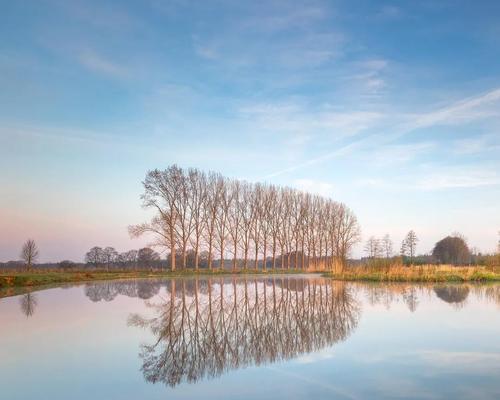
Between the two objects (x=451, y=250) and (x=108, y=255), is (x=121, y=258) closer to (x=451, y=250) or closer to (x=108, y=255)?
(x=108, y=255)

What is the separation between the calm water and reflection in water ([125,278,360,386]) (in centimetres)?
2

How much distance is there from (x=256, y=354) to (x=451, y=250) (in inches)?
2309

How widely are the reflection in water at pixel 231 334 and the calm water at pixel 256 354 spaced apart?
20 mm

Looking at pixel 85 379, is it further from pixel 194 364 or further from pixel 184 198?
pixel 184 198

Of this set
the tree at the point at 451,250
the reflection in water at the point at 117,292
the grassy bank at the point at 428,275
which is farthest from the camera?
the tree at the point at 451,250

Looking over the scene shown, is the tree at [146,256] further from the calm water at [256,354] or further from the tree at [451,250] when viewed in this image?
the calm water at [256,354]

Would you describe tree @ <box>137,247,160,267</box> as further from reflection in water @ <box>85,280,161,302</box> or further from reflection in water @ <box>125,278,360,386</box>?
reflection in water @ <box>125,278,360,386</box>

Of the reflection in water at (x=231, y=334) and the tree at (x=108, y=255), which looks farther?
the tree at (x=108, y=255)

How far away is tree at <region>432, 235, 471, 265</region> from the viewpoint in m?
54.8

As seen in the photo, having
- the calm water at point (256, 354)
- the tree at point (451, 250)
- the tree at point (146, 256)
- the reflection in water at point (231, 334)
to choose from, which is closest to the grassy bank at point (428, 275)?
the reflection in water at point (231, 334)

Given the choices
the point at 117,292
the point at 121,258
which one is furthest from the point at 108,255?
the point at 117,292

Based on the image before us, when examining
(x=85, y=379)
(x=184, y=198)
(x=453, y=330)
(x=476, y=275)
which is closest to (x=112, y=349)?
(x=85, y=379)

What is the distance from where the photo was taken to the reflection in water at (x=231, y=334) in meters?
5.43

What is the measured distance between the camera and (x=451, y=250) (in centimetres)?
5747
